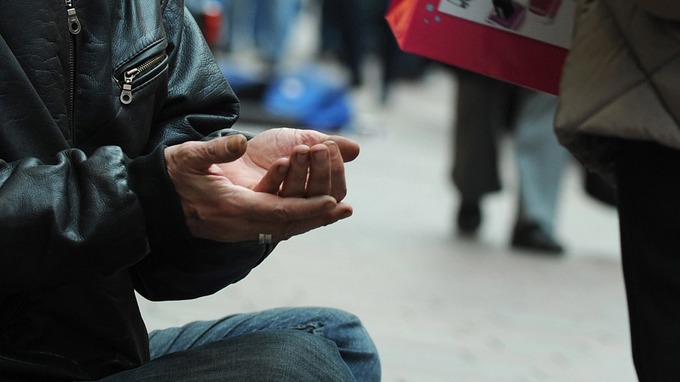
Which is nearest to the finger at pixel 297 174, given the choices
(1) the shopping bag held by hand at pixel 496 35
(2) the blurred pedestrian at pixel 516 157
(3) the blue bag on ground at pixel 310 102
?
(1) the shopping bag held by hand at pixel 496 35

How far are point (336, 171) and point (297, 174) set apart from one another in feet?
0.20

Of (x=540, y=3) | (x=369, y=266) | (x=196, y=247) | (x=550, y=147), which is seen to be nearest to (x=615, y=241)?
(x=550, y=147)

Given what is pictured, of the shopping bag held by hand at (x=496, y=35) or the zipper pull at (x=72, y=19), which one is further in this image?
the shopping bag held by hand at (x=496, y=35)

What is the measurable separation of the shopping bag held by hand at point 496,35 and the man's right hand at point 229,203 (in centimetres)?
91

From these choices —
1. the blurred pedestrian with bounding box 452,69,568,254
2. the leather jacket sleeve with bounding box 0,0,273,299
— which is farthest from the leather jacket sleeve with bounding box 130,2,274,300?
the blurred pedestrian with bounding box 452,69,568,254

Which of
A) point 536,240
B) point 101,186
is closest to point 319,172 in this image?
point 101,186

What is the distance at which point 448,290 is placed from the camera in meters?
4.11

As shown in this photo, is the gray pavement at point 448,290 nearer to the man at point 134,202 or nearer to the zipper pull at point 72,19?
the man at point 134,202

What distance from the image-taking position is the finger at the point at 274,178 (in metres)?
1.38

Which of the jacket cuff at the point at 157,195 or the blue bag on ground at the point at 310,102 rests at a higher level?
the jacket cuff at the point at 157,195

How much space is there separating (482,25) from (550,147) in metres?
2.69

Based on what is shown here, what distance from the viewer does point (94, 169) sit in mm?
1392

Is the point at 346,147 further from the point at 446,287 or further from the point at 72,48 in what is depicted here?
the point at 446,287

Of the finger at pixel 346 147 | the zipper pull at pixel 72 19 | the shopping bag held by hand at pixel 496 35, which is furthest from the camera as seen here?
the shopping bag held by hand at pixel 496 35
